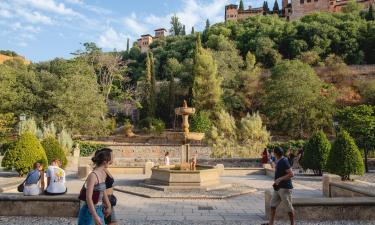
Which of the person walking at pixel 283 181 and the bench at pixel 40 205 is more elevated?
the person walking at pixel 283 181

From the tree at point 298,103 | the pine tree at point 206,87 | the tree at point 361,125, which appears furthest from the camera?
the pine tree at point 206,87

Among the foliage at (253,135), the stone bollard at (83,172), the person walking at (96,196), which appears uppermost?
the foliage at (253,135)

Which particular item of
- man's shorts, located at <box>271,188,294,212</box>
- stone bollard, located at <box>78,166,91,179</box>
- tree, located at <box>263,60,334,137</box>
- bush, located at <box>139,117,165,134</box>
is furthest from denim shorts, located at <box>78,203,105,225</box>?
bush, located at <box>139,117,165,134</box>

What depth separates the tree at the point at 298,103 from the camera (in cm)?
3750

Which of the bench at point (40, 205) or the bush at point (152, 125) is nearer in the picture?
the bench at point (40, 205)

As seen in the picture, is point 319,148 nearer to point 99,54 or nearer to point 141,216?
point 141,216

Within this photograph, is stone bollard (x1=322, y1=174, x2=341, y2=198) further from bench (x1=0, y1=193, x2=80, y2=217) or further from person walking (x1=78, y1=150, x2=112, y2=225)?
person walking (x1=78, y1=150, x2=112, y2=225)

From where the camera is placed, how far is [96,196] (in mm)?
4301

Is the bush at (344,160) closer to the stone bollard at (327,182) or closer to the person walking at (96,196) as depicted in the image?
the stone bollard at (327,182)

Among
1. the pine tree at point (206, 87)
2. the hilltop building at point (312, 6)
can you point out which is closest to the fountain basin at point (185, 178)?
the pine tree at point (206, 87)

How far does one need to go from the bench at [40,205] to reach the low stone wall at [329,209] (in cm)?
436

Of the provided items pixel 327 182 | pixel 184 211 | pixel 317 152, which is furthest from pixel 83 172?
pixel 317 152

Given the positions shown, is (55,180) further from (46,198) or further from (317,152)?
(317,152)

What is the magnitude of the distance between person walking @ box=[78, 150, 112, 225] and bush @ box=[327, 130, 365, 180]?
11974mm
